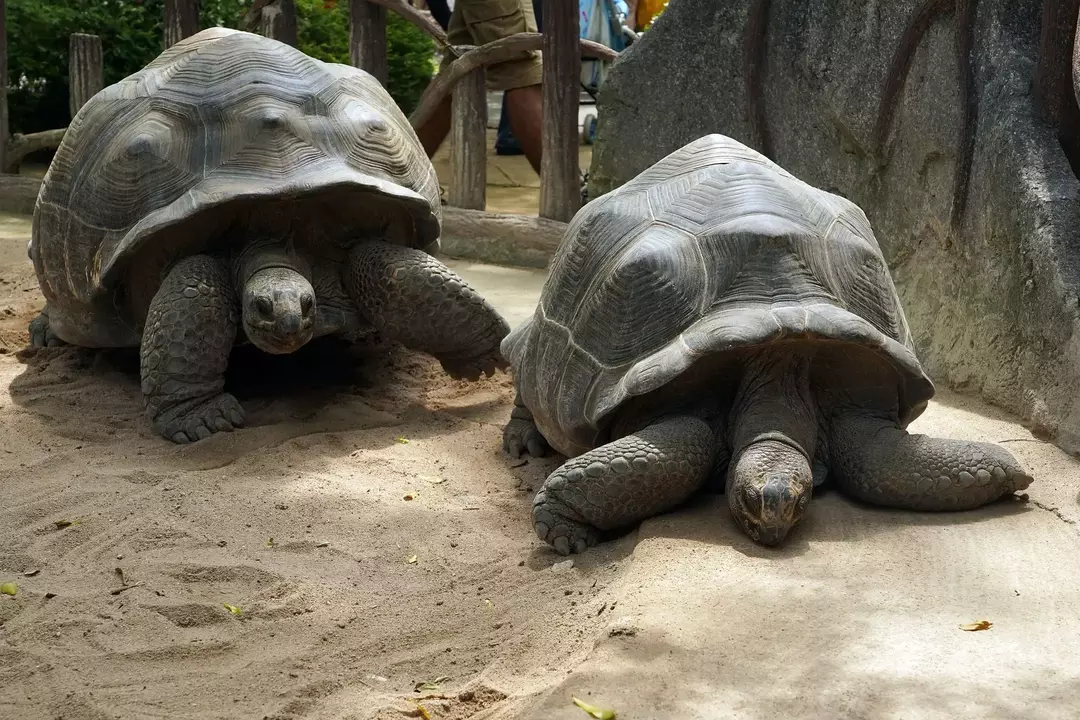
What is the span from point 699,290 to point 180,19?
19.1ft

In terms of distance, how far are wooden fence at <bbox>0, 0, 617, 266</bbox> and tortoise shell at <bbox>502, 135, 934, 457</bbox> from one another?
332cm

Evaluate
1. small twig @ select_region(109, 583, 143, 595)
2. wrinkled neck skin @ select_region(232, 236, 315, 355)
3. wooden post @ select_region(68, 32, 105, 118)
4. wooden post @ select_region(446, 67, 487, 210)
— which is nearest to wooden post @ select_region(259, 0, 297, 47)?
wooden post @ select_region(446, 67, 487, 210)

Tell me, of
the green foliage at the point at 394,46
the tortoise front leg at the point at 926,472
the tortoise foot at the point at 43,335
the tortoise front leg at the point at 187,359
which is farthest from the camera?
the green foliage at the point at 394,46

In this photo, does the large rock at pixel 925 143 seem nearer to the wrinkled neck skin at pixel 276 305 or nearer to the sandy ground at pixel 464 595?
the sandy ground at pixel 464 595

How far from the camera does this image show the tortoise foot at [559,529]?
10.2ft

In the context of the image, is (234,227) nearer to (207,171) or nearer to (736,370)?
(207,171)

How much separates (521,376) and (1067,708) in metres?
1.95

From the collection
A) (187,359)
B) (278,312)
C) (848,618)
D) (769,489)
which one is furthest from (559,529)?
(187,359)

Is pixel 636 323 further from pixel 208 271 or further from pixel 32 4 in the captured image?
pixel 32 4

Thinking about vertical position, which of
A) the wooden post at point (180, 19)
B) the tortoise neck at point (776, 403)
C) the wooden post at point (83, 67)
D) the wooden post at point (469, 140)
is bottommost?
the tortoise neck at point (776, 403)

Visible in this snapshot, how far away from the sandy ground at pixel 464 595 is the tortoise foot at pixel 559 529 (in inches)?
1.9

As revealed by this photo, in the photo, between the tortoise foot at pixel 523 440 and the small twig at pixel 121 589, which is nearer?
the small twig at pixel 121 589

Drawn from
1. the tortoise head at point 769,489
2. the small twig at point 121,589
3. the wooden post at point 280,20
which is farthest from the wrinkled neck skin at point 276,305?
the wooden post at point 280,20

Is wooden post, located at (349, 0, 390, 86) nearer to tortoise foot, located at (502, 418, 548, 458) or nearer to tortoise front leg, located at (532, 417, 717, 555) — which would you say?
tortoise foot, located at (502, 418, 548, 458)
